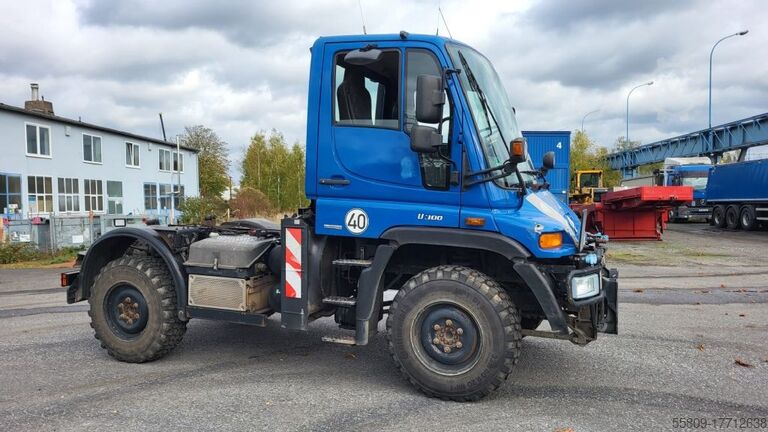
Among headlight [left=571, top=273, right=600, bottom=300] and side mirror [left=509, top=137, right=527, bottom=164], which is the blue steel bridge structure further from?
side mirror [left=509, top=137, right=527, bottom=164]

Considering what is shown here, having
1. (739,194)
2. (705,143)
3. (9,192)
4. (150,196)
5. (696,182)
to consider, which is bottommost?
(739,194)

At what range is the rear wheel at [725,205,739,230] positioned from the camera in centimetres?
2600

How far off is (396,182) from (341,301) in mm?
1139

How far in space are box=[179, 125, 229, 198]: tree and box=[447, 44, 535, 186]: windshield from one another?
49.1 meters

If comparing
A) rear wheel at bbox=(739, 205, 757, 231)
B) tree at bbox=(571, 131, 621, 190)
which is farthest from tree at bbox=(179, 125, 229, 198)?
rear wheel at bbox=(739, 205, 757, 231)

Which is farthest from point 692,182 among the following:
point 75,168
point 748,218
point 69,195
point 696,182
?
point 69,195

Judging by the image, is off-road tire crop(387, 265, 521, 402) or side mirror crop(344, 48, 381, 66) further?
side mirror crop(344, 48, 381, 66)

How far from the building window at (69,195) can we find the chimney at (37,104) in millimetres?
4277

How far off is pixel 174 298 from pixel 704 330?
6071 millimetres

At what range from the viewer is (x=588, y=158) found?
4925 centimetres

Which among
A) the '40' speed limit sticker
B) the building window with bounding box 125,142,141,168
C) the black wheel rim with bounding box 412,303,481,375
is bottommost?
the black wheel rim with bounding box 412,303,481,375

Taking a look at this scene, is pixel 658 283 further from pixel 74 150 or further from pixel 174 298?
pixel 74 150

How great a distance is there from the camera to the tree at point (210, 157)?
52013 mm

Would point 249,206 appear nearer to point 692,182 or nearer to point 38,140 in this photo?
point 38,140
